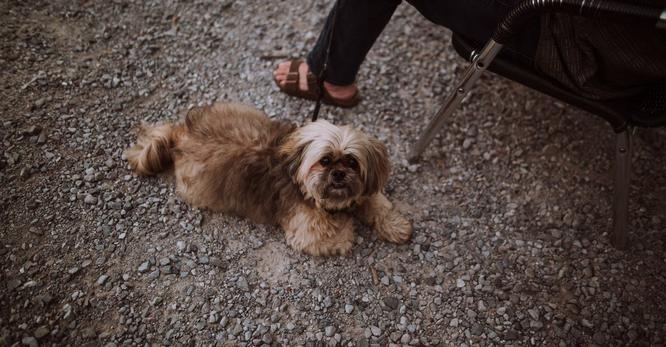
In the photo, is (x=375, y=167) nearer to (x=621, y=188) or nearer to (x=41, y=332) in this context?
(x=621, y=188)

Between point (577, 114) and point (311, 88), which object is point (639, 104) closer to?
point (577, 114)

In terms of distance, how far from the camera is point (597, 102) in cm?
213

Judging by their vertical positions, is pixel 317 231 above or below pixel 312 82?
below

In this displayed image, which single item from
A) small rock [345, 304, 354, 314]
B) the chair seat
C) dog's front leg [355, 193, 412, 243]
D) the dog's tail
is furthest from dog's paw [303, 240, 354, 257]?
the chair seat

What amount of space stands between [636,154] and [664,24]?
1.97 metres

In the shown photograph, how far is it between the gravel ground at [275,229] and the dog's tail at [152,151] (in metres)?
0.14

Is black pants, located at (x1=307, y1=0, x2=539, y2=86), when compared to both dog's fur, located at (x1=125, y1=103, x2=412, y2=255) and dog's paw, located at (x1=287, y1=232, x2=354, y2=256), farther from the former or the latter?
dog's paw, located at (x1=287, y1=232, x2=354, y2=256)

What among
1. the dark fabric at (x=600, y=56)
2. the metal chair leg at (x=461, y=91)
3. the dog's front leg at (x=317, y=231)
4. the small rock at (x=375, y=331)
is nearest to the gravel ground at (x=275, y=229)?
the small rock at (x=375, y=331)

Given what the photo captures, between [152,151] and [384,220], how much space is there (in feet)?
5.44

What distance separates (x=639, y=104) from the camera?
2.14 meters

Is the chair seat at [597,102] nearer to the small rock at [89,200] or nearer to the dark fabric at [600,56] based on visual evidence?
the dark fabric at [600,56]

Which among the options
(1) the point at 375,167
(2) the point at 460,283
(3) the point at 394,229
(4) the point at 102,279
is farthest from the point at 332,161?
(4) the point at 102,279

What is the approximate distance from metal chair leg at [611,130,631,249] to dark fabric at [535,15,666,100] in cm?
32

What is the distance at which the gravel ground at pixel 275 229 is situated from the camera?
2480 millimetres
